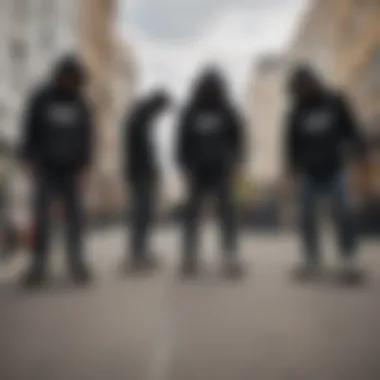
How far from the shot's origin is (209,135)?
907mm

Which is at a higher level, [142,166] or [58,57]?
[58,57]

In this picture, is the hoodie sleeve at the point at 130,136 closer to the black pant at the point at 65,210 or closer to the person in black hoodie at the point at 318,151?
the black pant at the point at 65,210

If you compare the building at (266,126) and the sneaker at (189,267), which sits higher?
the building at (266,126)

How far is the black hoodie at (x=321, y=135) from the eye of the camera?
906 mm

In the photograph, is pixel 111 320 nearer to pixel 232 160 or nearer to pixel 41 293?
pixel 41 293

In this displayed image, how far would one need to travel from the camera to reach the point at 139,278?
37.5 inches

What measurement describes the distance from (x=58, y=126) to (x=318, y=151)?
15.2 inches

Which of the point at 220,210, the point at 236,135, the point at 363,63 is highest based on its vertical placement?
the point at 363,63

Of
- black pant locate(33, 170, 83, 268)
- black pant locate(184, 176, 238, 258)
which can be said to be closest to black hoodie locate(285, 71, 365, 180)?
black pant locate(184, 176, 238, 258)

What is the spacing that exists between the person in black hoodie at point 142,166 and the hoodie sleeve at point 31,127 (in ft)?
0.48

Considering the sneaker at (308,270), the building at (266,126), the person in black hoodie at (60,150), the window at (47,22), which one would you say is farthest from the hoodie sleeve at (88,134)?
the sneaker at (308,270)

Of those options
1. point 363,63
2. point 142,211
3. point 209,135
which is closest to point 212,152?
point 209,135

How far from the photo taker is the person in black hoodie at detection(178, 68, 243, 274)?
881mm

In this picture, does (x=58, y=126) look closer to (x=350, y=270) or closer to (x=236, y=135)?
(x=236, y=135)
